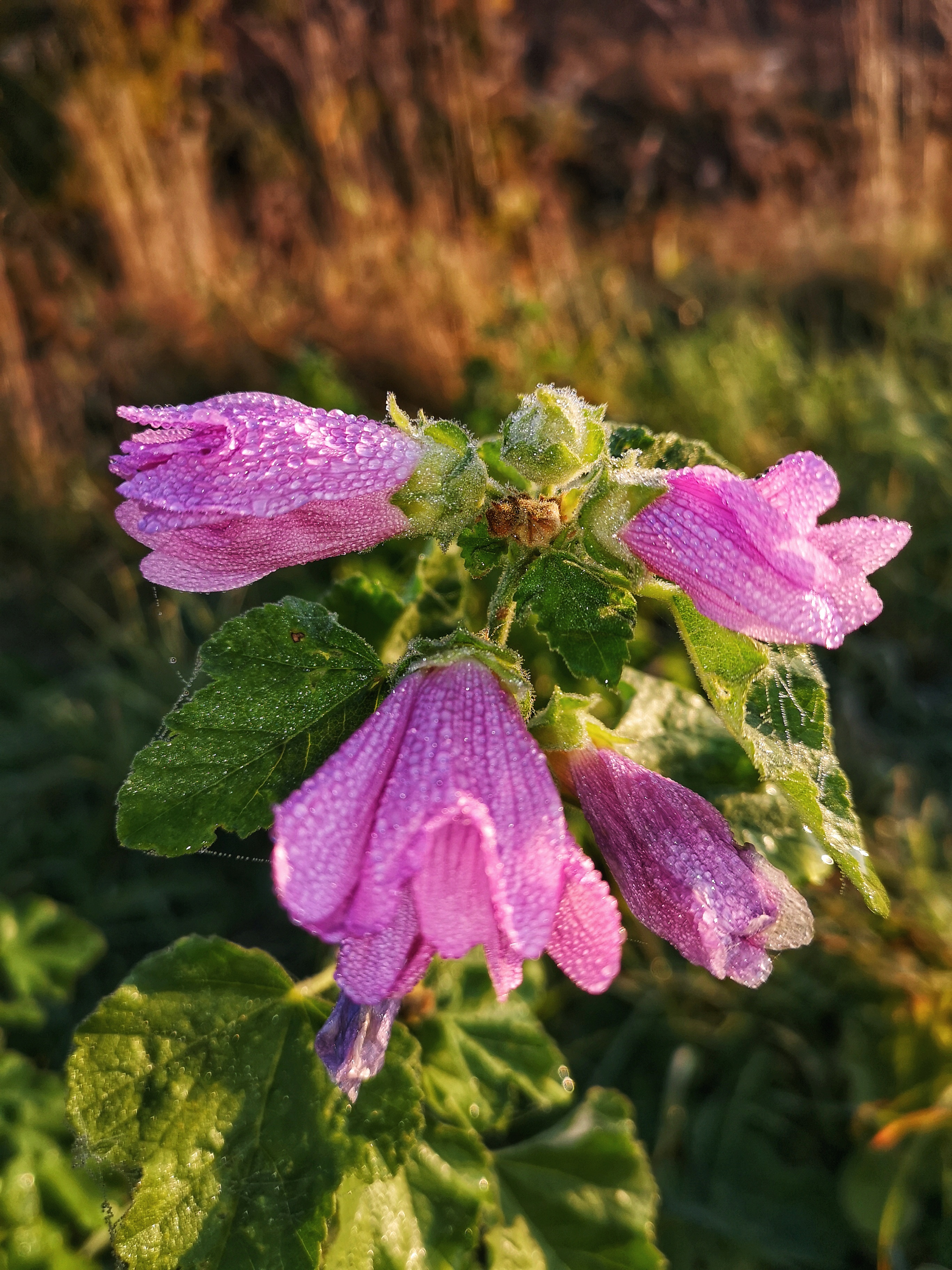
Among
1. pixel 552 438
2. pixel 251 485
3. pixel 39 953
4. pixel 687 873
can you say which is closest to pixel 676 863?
pixel 687 873

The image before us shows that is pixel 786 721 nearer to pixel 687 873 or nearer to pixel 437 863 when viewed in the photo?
pixel 687 873

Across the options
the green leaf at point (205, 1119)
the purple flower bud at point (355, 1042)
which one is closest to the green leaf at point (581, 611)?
the purple flower bud at point (355, 1042)

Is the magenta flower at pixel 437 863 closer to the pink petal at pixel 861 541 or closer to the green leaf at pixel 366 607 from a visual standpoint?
the pink petal at pixel 861 541

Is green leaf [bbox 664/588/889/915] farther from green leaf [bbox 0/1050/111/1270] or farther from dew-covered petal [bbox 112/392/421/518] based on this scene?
green leaf [bbox 0/1050/111/1270]

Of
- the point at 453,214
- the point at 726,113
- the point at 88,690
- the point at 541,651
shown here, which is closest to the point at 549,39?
the point at 726,113

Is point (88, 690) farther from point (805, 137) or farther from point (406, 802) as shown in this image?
point (805, 137)

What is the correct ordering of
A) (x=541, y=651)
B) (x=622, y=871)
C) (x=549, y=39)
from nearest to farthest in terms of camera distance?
(x=622, y=871) < (x=541, y=651) < (x=549, y=39)

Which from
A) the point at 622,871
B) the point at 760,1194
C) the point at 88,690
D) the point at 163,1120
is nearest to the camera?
the point at 622,871
